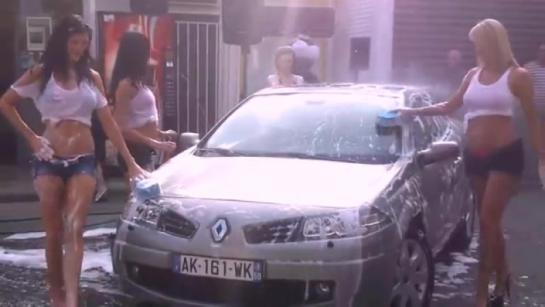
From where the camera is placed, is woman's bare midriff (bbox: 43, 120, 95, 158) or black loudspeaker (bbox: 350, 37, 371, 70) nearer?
woman's bare midriff (bbox: 43, 120, 95, 158)

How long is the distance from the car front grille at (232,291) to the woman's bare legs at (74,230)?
1.83 feet

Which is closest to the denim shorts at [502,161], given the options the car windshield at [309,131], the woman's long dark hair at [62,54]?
the car windshield at [309,131]

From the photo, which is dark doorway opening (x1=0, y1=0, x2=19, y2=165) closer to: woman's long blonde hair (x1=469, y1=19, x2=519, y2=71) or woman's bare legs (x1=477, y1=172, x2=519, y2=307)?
woman's long blonde hair (x1=469, y1=19, x2=519, y2=71)

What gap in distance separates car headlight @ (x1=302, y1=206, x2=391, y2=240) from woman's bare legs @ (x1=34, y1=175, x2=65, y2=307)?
159 centimetres

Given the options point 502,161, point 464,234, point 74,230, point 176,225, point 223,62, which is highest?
point 502,161

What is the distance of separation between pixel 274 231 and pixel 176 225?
1.94 feet

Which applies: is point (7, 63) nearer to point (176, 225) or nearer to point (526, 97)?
point (176, 225)

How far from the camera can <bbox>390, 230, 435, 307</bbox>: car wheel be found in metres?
5.62

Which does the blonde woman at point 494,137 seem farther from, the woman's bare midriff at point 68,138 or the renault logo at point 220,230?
the woman's bare midriff at point 68,138

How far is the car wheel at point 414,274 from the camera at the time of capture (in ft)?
18.5

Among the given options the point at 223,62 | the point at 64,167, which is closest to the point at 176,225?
the point at 64,167

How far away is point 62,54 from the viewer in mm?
→ 5840

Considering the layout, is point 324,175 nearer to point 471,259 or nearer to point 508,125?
point 508,125

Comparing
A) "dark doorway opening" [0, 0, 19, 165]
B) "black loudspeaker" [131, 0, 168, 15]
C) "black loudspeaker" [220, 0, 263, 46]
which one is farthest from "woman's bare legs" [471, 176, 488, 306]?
"dark doorway opening" [0, 0, 19, 165]
